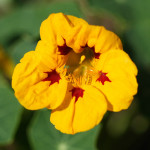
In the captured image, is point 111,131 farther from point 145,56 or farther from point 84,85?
point 84,85

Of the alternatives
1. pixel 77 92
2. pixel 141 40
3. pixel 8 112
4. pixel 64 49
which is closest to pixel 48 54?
pixel 64 49

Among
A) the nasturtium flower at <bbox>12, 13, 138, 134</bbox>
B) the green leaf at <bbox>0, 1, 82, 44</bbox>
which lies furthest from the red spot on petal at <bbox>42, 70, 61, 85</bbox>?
the green leaf at <bbox>0, 1, 82, 44</bbox>

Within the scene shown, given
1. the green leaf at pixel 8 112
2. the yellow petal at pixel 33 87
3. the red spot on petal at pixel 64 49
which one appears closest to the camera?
the yellow petal at pixel 33 87

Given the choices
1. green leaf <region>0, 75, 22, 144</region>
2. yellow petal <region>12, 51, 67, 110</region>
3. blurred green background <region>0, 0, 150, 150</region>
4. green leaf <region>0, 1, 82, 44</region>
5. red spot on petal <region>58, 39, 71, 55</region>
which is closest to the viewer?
yellow petal <region>12, 51, 67, 110</region>

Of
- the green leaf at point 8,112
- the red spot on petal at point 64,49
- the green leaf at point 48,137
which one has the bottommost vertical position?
the green leaf at point 48,137

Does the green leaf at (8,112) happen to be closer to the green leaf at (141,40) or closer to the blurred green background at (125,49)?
the blurred green background at (125,49)

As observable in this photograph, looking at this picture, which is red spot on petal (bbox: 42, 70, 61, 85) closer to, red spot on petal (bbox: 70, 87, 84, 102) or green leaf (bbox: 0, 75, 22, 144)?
red spot on petal (bbox: 70, 87, 84, 102)

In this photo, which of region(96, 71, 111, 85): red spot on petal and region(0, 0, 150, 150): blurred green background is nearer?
region(96, 71, 111, 85): red spot on petal

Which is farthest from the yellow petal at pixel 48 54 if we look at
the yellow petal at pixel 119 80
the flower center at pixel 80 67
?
the yellow petal at pixel 119 80
